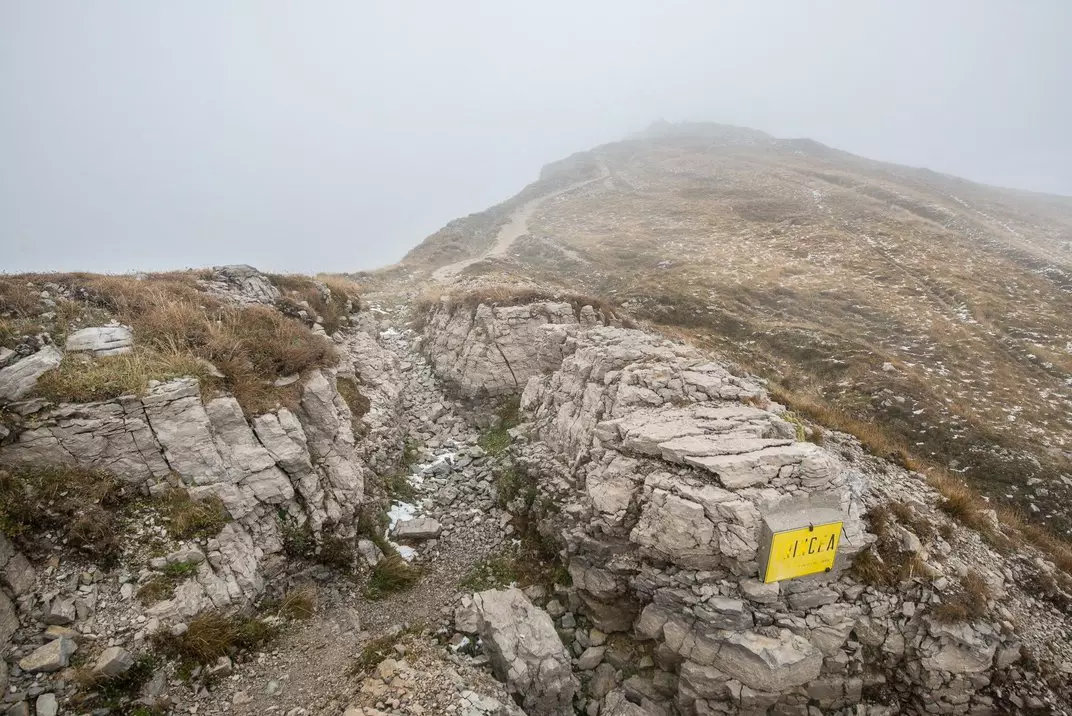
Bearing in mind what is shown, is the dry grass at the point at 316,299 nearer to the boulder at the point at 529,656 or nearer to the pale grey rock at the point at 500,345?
the pale grey rock at the point at 500,345

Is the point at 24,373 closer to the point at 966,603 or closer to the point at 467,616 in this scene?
the point at 467,616

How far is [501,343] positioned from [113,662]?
15769 mm

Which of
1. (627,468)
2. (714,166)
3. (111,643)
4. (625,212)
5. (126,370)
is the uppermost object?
(714,166)

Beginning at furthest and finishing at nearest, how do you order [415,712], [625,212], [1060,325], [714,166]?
[714,166] → [625,212] → [1060,325] → [415,712]

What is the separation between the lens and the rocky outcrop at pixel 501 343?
20.1m

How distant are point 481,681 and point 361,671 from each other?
2.49m

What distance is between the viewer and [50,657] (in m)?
7.02

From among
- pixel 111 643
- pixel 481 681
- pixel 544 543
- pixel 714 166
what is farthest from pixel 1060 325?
pixel 714 166

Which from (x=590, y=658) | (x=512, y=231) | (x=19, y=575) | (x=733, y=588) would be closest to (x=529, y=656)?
(x=590, y=658)

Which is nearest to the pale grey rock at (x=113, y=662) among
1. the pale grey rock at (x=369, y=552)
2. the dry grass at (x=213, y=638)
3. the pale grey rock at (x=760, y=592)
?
the dry grass at (x=213, y=638)

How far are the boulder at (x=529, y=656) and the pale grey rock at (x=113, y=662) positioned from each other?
21.5ft

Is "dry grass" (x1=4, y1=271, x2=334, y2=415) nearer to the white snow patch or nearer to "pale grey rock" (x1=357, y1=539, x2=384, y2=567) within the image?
"pale grey rock" (x1=357, y1=539, x2=384, y2=567)

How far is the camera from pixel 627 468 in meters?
11.9

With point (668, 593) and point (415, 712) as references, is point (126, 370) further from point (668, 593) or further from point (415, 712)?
point (668, 593)
